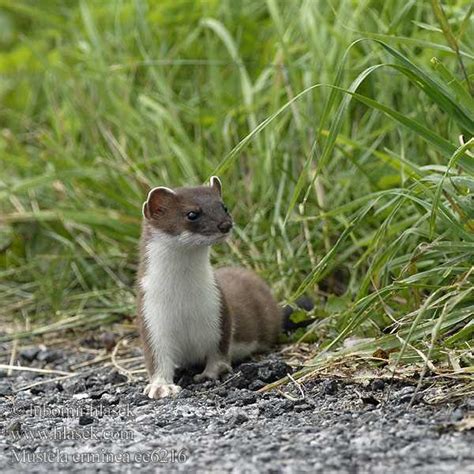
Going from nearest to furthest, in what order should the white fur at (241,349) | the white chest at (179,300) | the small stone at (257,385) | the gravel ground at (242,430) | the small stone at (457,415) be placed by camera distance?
the gravel ground at (242,430) → the small stone at (457,415) → the small stone at (257,385) → the white chest at (179,300) → the white fur at (241,349)

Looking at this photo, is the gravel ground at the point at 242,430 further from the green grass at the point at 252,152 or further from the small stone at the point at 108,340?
the small stone at the point at 108,340

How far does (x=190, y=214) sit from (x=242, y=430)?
44.0 inches

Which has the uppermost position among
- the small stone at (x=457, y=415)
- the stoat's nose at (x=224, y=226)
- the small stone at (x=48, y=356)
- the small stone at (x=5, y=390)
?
the stoat's nose at (x=224, y=226)

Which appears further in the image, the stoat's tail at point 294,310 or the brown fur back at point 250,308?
the stoat's tail at point 294,310

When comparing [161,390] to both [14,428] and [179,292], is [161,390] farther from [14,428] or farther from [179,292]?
[14,428]

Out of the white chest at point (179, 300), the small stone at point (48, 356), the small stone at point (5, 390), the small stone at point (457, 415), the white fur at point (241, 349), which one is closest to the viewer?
the small stone at point (457, 415)

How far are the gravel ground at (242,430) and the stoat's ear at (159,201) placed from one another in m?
0.69

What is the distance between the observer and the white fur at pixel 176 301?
4.47 meters

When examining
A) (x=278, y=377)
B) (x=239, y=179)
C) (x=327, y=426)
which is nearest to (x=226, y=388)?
(x=278, y=377)

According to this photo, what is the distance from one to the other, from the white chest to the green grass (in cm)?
38

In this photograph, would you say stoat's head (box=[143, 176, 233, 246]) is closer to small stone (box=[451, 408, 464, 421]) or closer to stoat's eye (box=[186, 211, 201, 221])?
stoat's eye (box=[186, 211, 201, 221])

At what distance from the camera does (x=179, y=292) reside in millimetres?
4473

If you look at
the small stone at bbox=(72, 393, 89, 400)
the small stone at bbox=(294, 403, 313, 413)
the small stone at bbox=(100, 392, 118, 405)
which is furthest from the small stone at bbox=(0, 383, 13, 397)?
the small stone at bbox=(294, 403, 313, 413)

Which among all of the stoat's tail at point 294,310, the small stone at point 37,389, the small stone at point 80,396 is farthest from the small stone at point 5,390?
the stoat's tail at point 294,310
